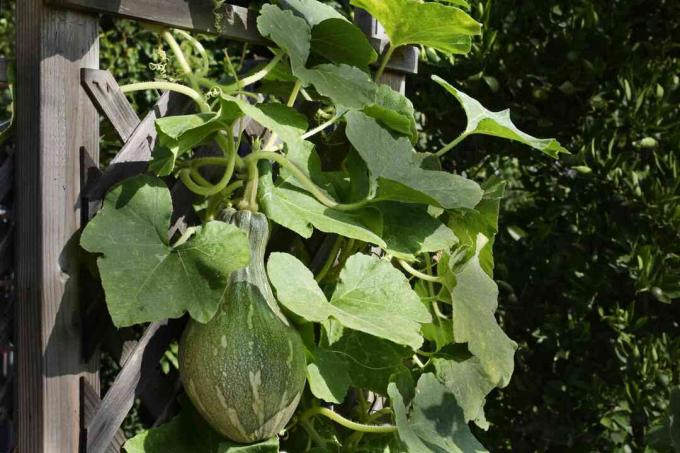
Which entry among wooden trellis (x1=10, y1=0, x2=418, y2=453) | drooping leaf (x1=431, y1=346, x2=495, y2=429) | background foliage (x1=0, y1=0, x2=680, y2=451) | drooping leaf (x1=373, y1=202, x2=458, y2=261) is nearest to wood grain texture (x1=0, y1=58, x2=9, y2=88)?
wooden trellis (x1=10, y1=0, x2=418, y2=453)

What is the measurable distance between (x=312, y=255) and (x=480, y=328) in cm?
36

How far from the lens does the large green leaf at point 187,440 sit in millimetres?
1339

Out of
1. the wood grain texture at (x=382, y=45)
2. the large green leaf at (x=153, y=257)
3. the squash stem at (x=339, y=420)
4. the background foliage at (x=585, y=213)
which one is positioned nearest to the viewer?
the large green leaf at (x=153, y=257)

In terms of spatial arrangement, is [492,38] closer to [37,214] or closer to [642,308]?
[642,308]

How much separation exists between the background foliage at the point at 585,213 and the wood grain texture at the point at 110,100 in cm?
114

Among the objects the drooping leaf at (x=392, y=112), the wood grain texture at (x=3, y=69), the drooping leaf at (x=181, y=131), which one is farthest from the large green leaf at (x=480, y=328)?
the wood grain texture at (x=3, y=69)

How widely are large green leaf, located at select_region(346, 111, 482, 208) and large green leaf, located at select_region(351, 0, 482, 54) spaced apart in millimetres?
218

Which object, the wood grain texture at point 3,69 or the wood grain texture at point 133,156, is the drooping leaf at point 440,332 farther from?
the wood grain texture at point 3,69

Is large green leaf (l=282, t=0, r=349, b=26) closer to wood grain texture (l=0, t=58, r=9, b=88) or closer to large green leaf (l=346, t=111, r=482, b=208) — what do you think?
large green leaf (l=346, t=111, r=482, b=208)

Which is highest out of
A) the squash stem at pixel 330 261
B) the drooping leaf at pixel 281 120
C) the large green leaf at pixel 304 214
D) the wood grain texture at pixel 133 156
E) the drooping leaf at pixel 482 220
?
the drooping leaf at pixel 281 120

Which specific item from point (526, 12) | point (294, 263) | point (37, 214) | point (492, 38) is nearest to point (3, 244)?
point (37, 214)

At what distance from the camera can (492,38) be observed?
2.50 m

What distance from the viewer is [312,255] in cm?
167

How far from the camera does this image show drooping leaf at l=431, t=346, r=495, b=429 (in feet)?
5.03
